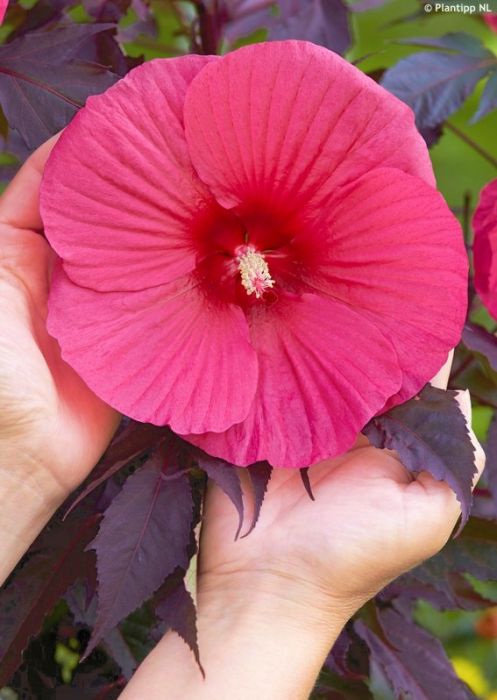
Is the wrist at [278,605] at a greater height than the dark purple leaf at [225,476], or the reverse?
the dark purple leaf at [225,476]

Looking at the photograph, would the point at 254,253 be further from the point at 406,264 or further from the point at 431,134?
the point at 431,134

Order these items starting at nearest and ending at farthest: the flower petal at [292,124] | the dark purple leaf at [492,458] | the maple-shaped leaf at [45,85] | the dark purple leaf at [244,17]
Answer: the flower petal at [292,124] < the maple-shaped leaf at [45,85] < the dark purple leaf at [492,458] < the dark purple leaf at [244,17]

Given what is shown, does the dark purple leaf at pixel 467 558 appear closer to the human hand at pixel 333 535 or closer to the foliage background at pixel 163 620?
the foliage background at pixel 163 620

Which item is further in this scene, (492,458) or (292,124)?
(492,458)

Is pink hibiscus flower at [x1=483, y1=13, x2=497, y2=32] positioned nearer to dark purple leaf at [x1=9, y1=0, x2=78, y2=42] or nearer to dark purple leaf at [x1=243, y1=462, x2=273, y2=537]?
dark purple leaf at [x1=9, y1=0, x2=78, y2=42]

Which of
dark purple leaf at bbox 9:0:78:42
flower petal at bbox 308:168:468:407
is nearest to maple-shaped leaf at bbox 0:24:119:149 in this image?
dark purple leaf at bbox 9:0:78:42

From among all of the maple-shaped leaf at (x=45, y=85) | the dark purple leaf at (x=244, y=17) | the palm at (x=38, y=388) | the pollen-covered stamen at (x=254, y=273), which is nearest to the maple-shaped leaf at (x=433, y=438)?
the pollen-covered stamen at (x=254, y=273)

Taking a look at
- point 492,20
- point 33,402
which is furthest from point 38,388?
point 492,20

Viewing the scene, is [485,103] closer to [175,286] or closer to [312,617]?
[175,286]
